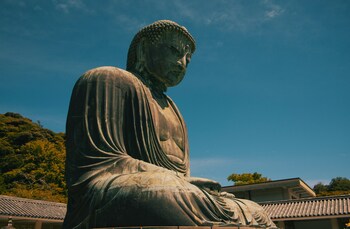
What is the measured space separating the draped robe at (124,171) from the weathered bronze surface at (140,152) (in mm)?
11

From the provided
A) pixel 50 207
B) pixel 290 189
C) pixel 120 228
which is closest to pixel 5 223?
pixel 50 207

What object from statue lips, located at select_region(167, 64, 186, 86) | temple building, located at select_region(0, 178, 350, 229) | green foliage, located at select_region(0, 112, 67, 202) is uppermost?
green foliage, located at select_region(0, 112, 67, 202)

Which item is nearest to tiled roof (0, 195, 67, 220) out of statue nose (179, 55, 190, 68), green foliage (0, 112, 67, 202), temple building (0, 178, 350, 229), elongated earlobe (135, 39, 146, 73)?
temple building (0, 178, 350, 229)

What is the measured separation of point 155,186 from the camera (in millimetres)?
3840

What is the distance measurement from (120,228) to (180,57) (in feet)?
11.0

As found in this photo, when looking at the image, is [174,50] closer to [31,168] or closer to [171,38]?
[171,38]

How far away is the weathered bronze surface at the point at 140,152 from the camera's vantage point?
3.82 metres

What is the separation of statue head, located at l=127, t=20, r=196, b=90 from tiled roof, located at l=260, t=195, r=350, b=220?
1460cm

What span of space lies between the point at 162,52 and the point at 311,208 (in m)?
16.2

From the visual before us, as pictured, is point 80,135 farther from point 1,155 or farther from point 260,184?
point 1,155

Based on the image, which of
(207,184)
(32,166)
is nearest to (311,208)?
(207,184)

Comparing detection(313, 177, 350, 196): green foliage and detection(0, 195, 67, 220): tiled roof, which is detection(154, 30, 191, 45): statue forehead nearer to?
detection(0, 195, 67, 220): tiled roof

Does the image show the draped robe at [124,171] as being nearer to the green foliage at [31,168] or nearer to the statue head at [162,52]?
the statue head at [162,52]

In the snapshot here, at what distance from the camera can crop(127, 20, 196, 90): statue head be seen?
6078mm
